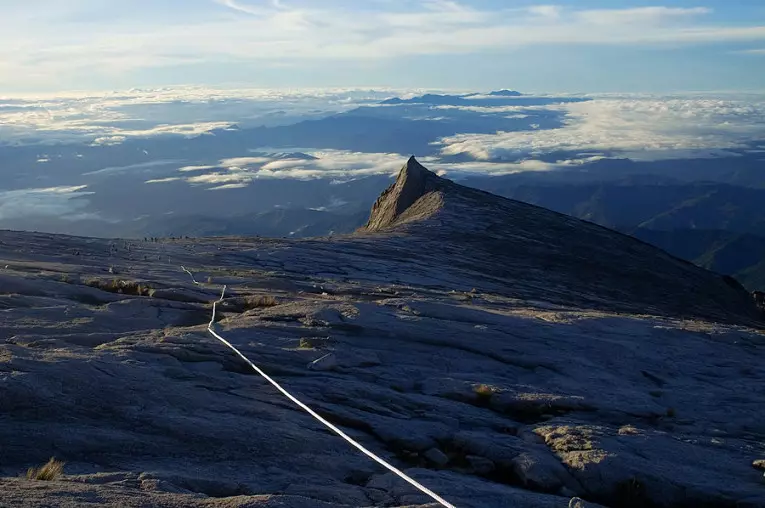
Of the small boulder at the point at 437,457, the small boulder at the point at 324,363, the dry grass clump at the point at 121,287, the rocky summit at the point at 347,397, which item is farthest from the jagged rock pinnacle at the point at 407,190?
the small boulder at the point at 437,457

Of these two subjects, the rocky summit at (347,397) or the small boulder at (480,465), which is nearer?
the rocky summit at (347,397)

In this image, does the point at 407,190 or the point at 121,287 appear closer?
the point at 121,287

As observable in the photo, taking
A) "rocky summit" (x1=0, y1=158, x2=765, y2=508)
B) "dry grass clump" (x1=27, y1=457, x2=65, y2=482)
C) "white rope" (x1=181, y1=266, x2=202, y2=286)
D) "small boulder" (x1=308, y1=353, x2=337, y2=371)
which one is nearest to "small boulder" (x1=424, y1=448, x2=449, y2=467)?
"rocky summit" (x1=0, y1=158, x2=765, y2=508)

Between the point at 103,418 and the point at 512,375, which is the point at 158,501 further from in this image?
the point at 512,375

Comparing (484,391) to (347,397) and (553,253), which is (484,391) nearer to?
(347,397)

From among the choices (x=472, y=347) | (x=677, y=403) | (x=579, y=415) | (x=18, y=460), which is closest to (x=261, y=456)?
(x=18, y=460)

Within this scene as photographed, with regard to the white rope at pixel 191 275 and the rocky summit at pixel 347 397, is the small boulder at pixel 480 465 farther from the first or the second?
the white rope at pixel 191 275

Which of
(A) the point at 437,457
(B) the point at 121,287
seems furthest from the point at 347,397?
(B) the point at 121,287

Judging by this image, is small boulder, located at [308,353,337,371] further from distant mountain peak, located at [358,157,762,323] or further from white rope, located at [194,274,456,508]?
distant mountain peak, located at [358,157,762,323]
